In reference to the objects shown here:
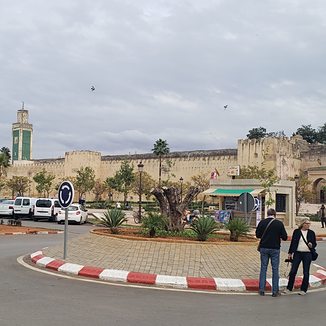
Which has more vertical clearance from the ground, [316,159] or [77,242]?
[316,159]

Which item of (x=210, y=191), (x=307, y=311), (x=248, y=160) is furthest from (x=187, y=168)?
(x=307, y=311)

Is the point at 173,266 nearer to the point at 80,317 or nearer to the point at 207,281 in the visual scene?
the point at 207,281

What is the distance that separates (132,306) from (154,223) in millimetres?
5276

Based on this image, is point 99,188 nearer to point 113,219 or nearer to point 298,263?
point 113,219

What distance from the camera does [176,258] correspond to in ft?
36.2

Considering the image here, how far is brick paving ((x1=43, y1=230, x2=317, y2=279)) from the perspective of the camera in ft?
35.1

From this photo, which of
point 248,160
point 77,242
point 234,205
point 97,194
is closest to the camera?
point 77,242

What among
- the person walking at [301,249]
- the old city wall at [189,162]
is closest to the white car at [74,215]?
the person walking at [301,249]

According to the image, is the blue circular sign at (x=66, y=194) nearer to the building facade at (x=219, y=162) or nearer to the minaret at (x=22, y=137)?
the building facade at (x=219, y=162)

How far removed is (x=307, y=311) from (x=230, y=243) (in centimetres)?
397

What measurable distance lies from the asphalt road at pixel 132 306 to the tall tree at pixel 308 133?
361 feet

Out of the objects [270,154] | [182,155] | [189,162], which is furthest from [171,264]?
[182,155]

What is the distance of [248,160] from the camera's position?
251 feet

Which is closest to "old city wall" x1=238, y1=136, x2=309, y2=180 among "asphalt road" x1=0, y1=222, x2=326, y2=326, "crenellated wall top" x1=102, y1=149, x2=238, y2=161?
"crenellated wall top" x1=102, y1=149, x2=238, y2=161
